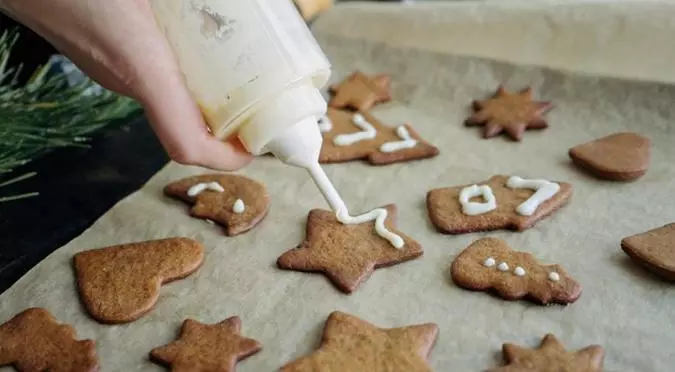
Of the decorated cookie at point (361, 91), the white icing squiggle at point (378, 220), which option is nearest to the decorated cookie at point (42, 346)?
the white icing squiggle at point (378, 220)

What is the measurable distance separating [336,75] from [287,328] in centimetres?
56

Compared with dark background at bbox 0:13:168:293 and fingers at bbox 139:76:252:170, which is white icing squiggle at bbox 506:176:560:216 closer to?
fingers at bbox 139:76:252:170

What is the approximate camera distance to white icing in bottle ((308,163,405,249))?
0.84 m

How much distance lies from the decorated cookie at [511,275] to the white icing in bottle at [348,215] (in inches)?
3.0

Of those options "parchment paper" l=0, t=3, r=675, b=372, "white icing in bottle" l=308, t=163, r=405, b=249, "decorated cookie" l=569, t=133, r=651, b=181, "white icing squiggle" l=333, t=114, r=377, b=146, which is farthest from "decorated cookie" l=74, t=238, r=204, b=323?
"decorated cookie" l=569, t=133, r=651, b=181

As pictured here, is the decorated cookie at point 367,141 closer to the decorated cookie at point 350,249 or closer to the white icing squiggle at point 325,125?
the white icing squiggle at point 325,125

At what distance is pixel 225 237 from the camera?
3.05ft

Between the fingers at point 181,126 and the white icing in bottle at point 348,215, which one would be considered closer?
the fingers at point 181,126

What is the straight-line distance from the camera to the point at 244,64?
71 cm

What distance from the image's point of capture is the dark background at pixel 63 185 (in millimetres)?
932

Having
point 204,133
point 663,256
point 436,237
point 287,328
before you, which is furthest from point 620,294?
point 204,133

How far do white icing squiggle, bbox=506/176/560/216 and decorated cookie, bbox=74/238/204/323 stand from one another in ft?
1.21

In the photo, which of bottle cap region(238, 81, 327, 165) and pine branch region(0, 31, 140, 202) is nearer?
bottle cap region(238, 81, 327, 165)

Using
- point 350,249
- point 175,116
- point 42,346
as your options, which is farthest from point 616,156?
point 42,346
